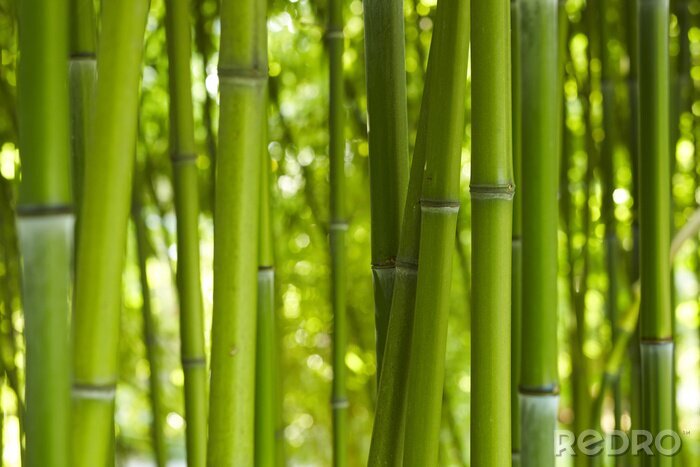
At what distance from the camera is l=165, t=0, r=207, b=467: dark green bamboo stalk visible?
626 mm

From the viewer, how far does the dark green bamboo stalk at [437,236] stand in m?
0.49

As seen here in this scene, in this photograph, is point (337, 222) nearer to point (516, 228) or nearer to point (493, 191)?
point (516, 228)

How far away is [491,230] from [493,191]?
2 centimetres

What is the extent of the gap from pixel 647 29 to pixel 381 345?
364 millimetres

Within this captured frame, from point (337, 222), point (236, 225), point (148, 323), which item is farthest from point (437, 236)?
point (148, 323)

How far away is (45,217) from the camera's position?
16.5 inches

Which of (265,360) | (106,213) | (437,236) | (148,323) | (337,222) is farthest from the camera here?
(148,323)

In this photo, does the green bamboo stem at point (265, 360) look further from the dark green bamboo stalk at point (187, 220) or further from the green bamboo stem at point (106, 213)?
the green bamboo stem at point (106, 213)

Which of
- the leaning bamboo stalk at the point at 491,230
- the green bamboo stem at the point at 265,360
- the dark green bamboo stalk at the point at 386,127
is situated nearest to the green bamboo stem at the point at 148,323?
the green bamboo stem at the point at 265,360

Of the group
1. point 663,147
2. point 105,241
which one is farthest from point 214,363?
Result: point 663,147

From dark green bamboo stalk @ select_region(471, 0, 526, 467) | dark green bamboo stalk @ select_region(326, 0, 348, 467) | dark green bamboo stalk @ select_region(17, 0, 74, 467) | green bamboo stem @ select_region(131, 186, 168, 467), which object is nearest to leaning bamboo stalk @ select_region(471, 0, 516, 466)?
dark green bamboo stalk @ select_region(471, 0, 526, 467)

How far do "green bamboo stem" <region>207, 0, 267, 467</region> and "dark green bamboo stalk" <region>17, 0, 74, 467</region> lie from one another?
0.08 metres

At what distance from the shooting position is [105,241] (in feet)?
1.30

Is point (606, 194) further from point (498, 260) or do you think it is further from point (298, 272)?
point (298, 272)
